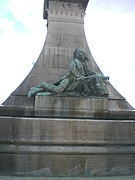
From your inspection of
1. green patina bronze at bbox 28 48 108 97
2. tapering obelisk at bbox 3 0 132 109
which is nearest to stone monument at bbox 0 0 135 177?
green patina bronze at bbox 28 48 108 97

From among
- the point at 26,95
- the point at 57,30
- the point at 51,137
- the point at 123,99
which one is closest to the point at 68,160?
the point at 51,137

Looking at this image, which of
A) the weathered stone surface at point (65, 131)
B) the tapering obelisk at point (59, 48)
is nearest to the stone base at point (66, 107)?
the weathered stone surface at point (65, 131)

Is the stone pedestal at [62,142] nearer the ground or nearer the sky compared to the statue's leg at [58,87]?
nearer the ground

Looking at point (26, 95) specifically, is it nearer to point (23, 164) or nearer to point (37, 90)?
point (37, 90)

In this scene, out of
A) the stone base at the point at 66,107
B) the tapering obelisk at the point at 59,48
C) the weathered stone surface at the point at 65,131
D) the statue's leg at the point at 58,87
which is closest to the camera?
the weathered stone surface at the point at 65,131

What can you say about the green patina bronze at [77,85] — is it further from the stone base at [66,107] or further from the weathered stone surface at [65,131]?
the weathered stone surface at [65,131]

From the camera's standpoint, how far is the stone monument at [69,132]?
7.39 metres

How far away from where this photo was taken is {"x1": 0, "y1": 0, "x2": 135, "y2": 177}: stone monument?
739 cm

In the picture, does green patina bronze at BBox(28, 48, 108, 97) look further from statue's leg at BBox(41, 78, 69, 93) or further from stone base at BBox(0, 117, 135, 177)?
stone base at BBox(0, 117, 135, 177)

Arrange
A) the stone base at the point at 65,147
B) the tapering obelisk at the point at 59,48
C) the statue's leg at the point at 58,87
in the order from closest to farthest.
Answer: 1. the stone base at the point at 65,147
2. the statue's leg at the point at 58,87
3. the tapering obelisk at the point at 59,48

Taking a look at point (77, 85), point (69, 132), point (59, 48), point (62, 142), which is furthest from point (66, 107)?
point (59, 48)

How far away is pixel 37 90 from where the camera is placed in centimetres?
912

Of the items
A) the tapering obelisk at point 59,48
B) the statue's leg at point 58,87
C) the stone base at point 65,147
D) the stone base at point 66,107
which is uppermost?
the tapering obelisk at point 59,48

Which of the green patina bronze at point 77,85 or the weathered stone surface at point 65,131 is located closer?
the weathered stone surface at point 65,131
